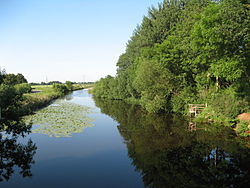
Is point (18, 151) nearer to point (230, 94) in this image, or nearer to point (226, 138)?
point (226, 138)

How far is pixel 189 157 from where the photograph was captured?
1147 centimetres

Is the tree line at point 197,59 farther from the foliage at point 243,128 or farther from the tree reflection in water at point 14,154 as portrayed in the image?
the tree reflection in water at point 14,154

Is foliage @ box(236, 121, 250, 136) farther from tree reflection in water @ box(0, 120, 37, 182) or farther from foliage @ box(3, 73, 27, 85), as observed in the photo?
foliage @ box(3, 73, 27, 85)

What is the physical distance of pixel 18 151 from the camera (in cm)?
1295

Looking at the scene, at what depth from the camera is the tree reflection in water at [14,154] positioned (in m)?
10.3

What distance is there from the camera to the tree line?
15.3 metres

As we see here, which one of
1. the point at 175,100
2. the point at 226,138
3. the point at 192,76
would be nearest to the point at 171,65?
the point at 192,76

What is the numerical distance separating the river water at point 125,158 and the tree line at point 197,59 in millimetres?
5691

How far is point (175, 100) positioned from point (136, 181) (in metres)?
20.5

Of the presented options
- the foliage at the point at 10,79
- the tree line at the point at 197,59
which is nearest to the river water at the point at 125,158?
the tree line at the point at 197,59

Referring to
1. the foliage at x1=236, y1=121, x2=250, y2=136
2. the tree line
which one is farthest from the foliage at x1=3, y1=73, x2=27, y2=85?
the foliage at x1=236, y1=121, x2=250, y2=136

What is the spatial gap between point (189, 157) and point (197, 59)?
1489 cm

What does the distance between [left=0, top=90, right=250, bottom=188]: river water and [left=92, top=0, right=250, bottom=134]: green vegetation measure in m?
5.36

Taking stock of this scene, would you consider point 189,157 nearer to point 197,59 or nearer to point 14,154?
point 14,154
